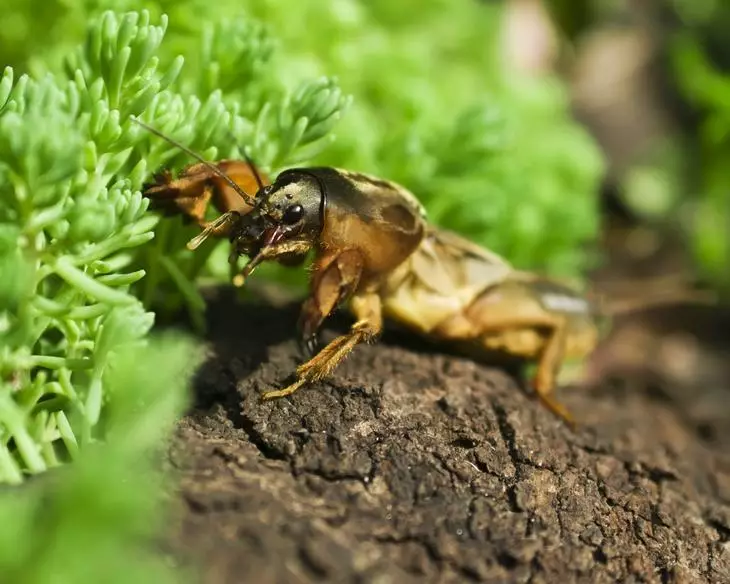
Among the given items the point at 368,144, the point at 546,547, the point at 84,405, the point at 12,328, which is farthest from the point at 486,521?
the point at 368,144

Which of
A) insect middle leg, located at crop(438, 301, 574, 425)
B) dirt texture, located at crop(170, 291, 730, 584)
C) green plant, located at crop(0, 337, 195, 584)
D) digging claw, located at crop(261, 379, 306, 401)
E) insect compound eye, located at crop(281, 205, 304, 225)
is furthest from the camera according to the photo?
insect middle leg, located at crop(438, 301, 574, 425)

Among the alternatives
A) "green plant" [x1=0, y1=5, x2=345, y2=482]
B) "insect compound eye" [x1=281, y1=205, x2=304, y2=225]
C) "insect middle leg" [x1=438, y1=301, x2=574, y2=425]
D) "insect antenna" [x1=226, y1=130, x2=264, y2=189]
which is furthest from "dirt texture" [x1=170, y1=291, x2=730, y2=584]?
"insect antenna" [x1=226, y1=130, x2=264, y2=189]

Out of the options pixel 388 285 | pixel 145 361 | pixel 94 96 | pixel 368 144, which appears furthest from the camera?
pixel 368 144

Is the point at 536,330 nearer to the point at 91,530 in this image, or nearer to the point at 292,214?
the point at 292,214

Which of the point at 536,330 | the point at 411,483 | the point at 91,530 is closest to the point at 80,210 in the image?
the point at 91,530

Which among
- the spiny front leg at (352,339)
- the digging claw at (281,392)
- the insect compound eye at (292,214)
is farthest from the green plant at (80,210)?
the spiny front leg at (352,339)

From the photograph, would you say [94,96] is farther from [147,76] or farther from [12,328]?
[12,328]

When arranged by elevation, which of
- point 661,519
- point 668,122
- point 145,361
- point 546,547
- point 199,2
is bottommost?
point 668,122

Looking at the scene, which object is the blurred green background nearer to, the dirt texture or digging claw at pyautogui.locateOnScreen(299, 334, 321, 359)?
the dirt texture
